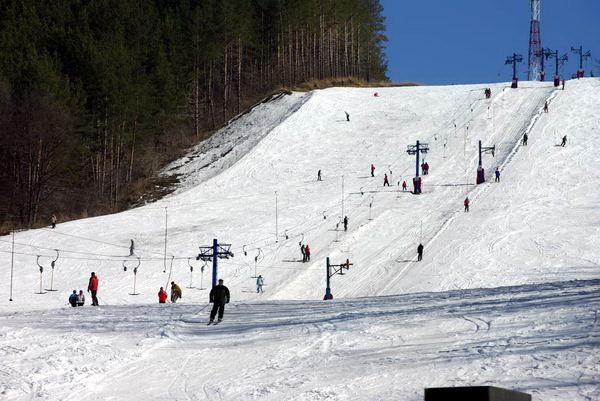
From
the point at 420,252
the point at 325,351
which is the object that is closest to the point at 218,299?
the point at 325,351

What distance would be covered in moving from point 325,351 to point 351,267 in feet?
67.6

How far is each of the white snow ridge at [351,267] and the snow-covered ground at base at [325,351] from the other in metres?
0.06

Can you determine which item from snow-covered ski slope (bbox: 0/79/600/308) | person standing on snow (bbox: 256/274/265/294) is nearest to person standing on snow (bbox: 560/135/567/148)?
snow-covered ski slope (bbox: 0/79/600/308)

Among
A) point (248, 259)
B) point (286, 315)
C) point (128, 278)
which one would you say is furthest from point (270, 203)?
point (286, 315)

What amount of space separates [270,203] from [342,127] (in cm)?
2110

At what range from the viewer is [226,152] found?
64938mm

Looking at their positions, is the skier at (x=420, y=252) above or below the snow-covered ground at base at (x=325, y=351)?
above

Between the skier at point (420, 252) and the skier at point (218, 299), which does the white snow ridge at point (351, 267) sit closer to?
the skier at point (420, 252)

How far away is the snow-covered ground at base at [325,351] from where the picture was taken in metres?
12.1

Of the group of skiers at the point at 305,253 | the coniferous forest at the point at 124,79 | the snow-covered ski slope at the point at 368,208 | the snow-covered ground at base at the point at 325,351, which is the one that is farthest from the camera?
the coniferous forest at the point at 124,79

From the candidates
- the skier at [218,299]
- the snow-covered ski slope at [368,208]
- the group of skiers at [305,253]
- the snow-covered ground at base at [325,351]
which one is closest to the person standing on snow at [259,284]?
the snow-covered ski slope at [368,208]

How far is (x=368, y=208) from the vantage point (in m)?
46.3

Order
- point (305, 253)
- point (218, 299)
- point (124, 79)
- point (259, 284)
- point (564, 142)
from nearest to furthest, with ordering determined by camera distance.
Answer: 1. point (218, 299)
2. point (259, 284)
3. point (305, 253)
4. point (564, 142)
5. point (124, 79)

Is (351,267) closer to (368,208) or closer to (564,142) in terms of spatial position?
(368,208)
